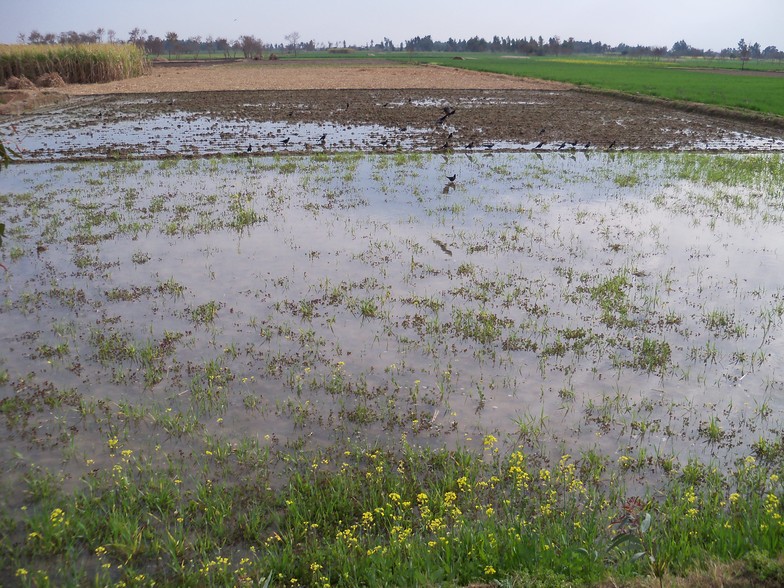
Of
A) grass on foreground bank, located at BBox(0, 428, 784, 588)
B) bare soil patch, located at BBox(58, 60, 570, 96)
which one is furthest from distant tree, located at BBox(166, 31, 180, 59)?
grass on foreground bank, located at BBox(0, 428, 784, 588)

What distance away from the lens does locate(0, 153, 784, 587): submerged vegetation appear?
9.62ft

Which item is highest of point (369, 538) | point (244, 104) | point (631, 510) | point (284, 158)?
point (244, 104)

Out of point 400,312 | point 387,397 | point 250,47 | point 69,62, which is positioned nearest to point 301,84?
point 69,62

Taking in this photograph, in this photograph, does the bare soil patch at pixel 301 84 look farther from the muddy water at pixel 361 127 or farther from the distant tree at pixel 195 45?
the distant tree at pixel 195 45

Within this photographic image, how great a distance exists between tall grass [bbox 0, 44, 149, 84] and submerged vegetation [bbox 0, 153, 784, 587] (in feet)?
84.0

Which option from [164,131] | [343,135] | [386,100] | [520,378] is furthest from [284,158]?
[386,100]

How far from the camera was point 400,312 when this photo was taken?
232 inches

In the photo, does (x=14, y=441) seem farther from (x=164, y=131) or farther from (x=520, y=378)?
(x=164, y=131)

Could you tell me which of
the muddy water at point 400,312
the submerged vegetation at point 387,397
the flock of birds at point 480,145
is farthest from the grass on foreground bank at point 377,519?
the flock of birds at point 480,145

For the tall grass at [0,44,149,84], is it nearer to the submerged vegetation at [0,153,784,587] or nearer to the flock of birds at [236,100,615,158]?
the flock of birds at [236,100,615,158]

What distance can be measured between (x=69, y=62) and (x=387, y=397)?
111ft

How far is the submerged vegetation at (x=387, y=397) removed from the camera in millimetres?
2934

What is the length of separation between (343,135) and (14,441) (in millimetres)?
13854

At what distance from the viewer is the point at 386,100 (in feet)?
84.2
